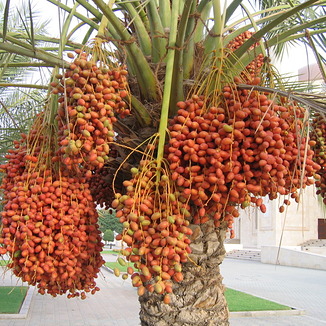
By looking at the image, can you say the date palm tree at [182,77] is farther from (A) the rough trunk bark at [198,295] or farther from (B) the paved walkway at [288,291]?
(B) the paved walkway at [288,291]

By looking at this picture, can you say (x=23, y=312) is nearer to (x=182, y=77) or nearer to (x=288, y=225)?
(x=182, y=77)

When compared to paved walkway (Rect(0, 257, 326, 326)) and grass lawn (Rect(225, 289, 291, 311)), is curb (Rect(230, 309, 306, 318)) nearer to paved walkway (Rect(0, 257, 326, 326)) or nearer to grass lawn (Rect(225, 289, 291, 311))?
paved walkway (Rect(0, 257, 326, 326))

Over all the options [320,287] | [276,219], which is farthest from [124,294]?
[276,219]

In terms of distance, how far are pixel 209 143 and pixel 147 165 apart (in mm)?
253

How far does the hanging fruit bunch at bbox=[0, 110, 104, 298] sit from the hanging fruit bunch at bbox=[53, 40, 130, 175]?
0.15m

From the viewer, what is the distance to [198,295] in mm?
2037

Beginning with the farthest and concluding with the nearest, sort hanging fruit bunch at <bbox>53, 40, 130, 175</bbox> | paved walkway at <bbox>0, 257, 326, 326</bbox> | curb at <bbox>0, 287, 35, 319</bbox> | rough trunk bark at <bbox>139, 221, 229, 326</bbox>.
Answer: paved walkway at <bbox>0, 257, 326, 326</bbox> < curb at <bbox>0, 287, 35, 319</bbox> < rough trunk bark at <bbox>139, 221, 229, 326</bbox> < hanging fruit bunch at <bbox>53, 40, 130, 175</bbox>

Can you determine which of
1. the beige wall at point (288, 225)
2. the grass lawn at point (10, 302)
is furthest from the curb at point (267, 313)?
the beige wall at point (288, 225)

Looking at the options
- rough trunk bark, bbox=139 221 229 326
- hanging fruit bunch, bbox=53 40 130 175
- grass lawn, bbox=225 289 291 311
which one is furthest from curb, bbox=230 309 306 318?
hanging fruit bunch, bbox=53 40 130 175

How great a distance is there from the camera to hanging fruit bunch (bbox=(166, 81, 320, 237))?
62.4 inches

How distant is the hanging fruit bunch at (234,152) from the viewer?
1584mm

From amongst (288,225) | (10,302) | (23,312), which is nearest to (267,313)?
(23,312)

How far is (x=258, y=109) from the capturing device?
5.33ft

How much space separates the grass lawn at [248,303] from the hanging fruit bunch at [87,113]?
A: 8620 millimetres
